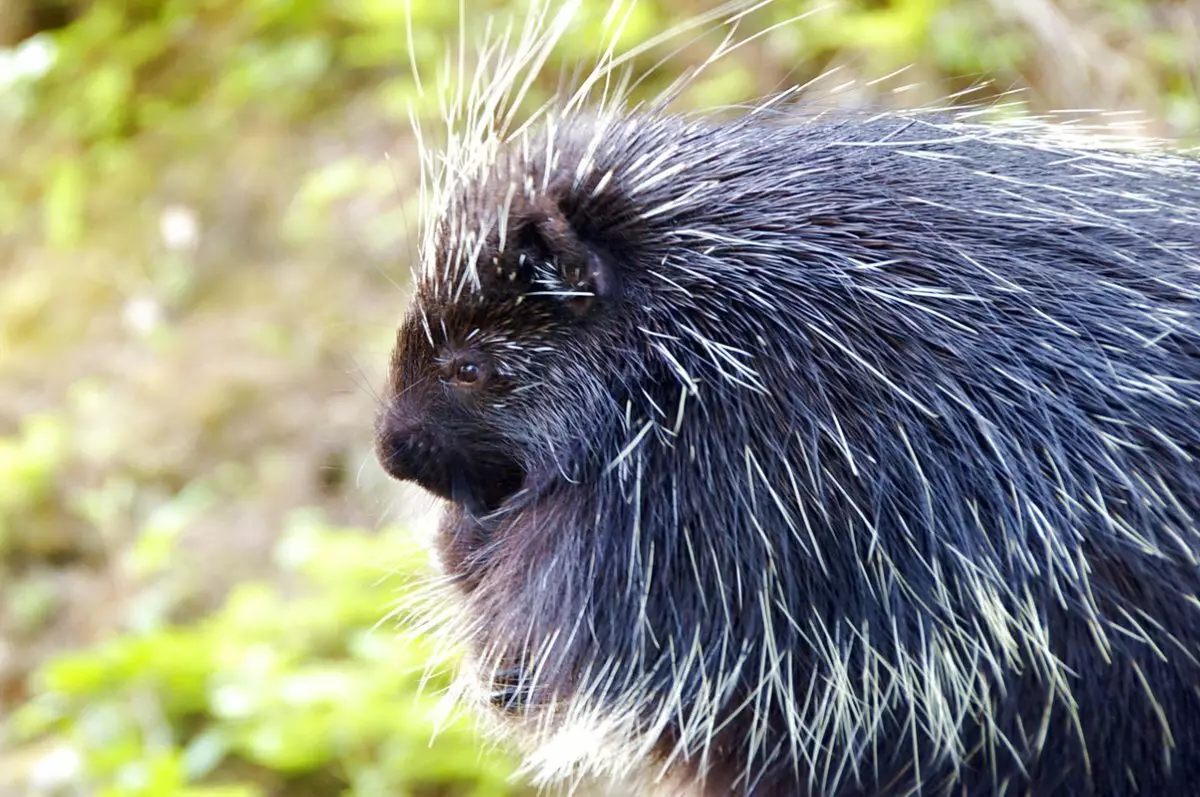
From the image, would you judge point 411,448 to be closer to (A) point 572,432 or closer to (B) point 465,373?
(B) point 465,373

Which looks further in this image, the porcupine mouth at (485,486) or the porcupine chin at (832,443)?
the porcupine mouth at (485,486)

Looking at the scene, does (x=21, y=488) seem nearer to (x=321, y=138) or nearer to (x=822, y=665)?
(x=321, y=138)

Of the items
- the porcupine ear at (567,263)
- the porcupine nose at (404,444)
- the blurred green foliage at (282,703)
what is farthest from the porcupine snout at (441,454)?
the blurred green foliage at (282,703)

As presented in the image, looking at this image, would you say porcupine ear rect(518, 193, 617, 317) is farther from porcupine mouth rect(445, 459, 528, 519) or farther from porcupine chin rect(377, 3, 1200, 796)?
porcupine mouth rect(445, 459, 528, 519)

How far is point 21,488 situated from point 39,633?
1.33 ft

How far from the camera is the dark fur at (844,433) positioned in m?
1.20

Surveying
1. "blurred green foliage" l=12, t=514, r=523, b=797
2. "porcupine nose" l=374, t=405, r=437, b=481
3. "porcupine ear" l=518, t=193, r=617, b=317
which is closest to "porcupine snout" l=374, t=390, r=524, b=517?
"porcupine nose" l=374, t=405, r=437, b=481

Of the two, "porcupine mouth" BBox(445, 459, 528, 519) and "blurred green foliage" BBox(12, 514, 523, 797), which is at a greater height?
"porcupine mouth" BBox(445, 459, 528, 519)

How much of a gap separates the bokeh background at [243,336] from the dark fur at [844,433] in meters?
0.37

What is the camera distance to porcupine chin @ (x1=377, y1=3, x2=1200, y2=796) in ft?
3.93

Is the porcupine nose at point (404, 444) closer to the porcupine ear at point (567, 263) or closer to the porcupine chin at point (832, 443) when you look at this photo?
the porcupine chin at point (832, 443)

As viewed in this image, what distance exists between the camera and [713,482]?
1278mm

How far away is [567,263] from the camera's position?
4.44ft

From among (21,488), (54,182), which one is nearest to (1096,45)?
(21,488)
